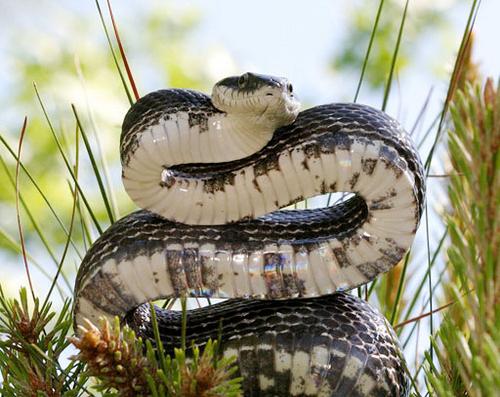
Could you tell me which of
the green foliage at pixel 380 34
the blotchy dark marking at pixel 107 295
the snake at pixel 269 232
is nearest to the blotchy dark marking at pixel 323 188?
the snake at pixel 269 232

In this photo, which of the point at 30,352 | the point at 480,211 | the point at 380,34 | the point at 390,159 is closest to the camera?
the point at 480,211

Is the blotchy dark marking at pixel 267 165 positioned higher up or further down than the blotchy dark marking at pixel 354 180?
higher up

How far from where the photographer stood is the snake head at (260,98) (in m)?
1.15

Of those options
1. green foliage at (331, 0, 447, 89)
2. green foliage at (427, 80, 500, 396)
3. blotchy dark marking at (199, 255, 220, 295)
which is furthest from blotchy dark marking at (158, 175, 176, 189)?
green foliage at (331, 0, 447, 89)

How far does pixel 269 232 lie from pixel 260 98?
7.2 inches

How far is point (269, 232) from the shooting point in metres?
1.20

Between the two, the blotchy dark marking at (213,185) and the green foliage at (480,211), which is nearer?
the green foliage at (480,211)

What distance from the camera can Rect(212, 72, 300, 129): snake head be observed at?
1.15 m

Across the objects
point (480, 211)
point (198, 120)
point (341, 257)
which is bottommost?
point (341, 257)

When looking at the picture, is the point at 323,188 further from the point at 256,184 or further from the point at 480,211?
the point at 480,211

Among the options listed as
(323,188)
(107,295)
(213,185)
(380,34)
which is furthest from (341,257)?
(380,34)

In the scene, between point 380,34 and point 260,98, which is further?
point 380,34

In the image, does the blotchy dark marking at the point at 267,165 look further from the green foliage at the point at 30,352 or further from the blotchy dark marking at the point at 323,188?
the green foliage at the point at 30,352

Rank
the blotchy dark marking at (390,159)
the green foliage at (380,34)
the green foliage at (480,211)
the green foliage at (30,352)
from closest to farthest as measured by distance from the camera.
Result: the green foliage at (480,211) → the green foliage at (30,352) → the blotchy dark marking at (390,159) → the green foliage at (380,34)
